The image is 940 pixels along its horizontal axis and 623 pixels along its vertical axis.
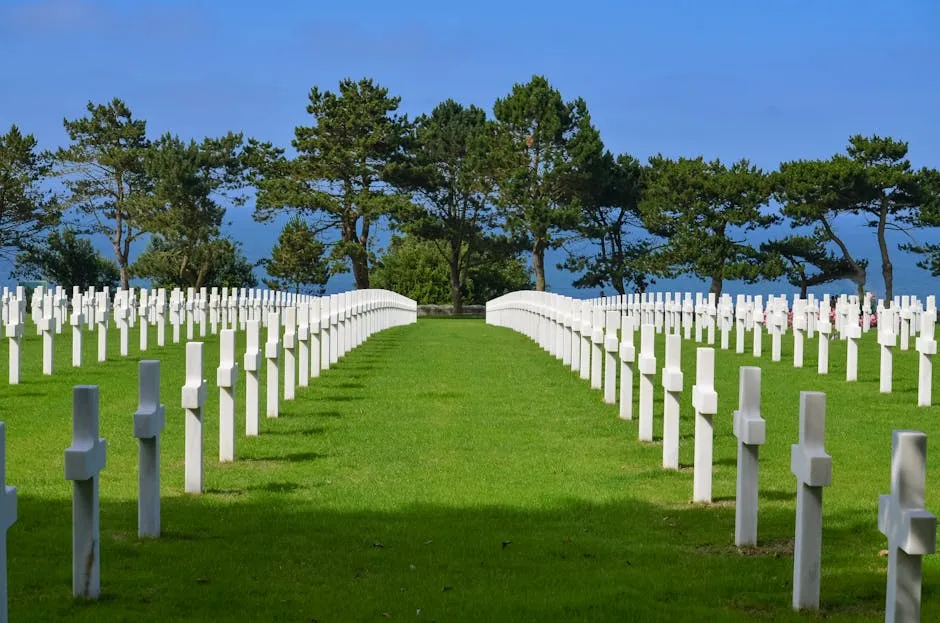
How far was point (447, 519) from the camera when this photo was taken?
31.6ft

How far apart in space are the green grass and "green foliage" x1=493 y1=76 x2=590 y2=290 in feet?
188

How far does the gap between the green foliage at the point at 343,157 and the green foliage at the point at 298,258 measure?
2.90m

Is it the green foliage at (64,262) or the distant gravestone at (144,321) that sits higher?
the green foliage at (64,262)

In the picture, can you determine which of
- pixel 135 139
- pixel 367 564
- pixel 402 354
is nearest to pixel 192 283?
pixel 135 139

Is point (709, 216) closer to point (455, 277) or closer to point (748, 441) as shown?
point (455, 277)

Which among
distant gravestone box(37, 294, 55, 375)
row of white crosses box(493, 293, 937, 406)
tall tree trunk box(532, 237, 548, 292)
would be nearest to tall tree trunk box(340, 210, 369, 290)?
tall tree trunk box(532, 237, 548, 292)

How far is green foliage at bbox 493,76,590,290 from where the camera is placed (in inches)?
2963

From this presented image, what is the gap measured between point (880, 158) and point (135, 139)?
4767 centimetres

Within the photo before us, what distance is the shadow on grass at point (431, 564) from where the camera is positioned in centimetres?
702

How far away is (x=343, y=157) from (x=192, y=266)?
1710 cm

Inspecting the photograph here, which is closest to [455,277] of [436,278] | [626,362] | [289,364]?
[436,278]

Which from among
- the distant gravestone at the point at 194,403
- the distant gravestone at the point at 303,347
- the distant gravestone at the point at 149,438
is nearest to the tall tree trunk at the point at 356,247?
the distant gravestone at the point at 303,347

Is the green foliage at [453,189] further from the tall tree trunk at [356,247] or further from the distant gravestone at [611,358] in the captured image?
the distant gravestone at [611,358]

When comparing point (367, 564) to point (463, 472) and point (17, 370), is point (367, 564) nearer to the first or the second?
point (463, 472)
